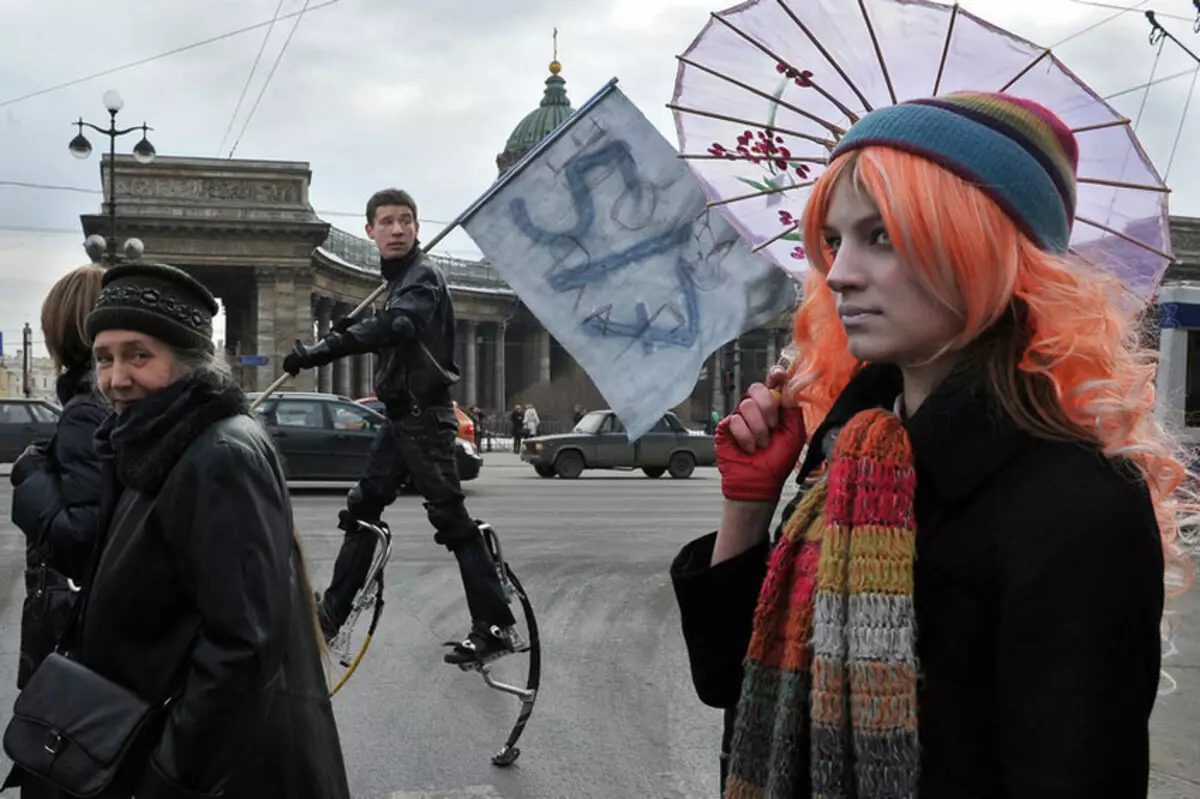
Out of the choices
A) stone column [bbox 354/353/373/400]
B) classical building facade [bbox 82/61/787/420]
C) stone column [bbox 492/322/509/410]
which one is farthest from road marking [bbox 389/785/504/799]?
stone column [bbox 492/322/509/410]

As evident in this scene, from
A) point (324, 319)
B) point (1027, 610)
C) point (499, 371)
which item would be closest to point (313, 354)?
point (1027, 610)

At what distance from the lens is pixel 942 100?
4.46ft

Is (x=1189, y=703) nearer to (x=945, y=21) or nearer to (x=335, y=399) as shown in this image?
(x=945, y=21)

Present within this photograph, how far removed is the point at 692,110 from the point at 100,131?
24.7m

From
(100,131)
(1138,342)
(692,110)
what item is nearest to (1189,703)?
(692,110)

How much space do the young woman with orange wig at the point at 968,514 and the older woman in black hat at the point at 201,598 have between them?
1.06 m

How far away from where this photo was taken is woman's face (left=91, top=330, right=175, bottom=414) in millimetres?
2404

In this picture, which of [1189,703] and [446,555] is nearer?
[1189,703]

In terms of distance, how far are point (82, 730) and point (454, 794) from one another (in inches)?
82.4

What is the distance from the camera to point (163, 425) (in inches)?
89.4

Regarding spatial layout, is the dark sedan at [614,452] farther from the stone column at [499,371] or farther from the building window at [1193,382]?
the stone column at [499,371]

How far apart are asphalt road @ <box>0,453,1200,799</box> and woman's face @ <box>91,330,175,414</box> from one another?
6.94 ft

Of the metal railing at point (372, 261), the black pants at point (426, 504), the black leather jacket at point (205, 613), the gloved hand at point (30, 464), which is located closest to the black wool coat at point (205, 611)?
the black leather jacket at point (205, 613)

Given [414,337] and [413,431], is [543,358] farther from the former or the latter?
[414,337]
